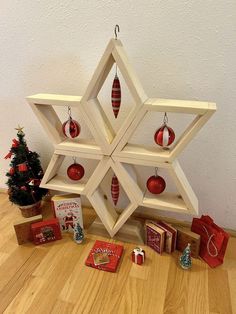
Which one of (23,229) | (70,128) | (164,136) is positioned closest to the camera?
(164,136)

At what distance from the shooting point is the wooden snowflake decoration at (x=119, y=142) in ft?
2.52

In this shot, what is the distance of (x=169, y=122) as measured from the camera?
0.98 m

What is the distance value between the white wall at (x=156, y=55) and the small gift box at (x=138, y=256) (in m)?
0.36

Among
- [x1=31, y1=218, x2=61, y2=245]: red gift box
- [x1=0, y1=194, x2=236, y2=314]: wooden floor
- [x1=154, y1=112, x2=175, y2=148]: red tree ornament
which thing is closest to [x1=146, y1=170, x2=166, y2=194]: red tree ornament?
[x1=154, y1=112, x2=175, y2=148]: red tree ornament

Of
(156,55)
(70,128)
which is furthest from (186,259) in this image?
(156,55)

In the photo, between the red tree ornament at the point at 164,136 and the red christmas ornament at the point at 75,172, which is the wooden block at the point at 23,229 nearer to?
the red christmas ornament at the point at 75,172

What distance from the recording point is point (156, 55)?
899 millimetres

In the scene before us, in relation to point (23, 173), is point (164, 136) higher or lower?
higher

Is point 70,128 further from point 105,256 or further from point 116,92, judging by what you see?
point 105,256

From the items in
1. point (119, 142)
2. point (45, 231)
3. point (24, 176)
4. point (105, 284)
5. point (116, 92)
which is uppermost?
point (116, 92)

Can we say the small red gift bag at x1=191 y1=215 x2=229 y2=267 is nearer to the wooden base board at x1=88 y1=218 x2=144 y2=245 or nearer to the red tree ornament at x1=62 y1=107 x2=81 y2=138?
the wooden base board at x1=88 y1=218 x2=144 y2=245

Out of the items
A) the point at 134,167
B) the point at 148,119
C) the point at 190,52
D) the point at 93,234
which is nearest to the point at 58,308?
the point at 93,234

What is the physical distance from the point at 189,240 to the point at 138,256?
0.21 metres

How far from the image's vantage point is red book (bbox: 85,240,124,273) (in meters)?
0.92
